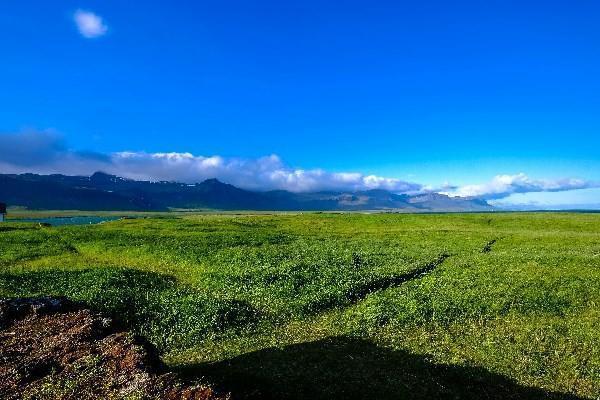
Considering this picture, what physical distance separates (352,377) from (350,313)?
481 inches

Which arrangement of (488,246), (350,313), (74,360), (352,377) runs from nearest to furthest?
1. (74,360)
2. (352,377)
3. (350,313)
4. (488,246)

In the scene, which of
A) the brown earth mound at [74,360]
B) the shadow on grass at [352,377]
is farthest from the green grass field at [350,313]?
the brown earth mound at [74,360]

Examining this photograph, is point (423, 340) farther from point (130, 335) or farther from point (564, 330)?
point (130, 335)

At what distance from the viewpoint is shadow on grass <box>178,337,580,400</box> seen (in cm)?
2217

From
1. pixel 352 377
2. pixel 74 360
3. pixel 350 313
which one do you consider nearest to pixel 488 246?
pixel 350 313

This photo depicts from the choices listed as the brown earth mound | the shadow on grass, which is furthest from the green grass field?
the brown earth mound

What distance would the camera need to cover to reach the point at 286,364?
997 inches

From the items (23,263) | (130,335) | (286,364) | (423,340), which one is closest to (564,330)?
(423,340)

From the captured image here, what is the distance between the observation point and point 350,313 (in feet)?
119

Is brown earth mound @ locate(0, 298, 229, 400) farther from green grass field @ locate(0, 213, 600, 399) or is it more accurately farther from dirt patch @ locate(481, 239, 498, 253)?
dirt patch @ locate(481, 239, 498, 253)

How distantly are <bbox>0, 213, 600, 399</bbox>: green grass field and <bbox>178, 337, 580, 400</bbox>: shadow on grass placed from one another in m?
0.10

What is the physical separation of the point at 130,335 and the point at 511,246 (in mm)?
73626

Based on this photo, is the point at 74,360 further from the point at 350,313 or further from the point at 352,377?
the point at 350,313

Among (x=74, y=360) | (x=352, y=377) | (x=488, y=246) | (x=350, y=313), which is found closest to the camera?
(x=74, y=360)
